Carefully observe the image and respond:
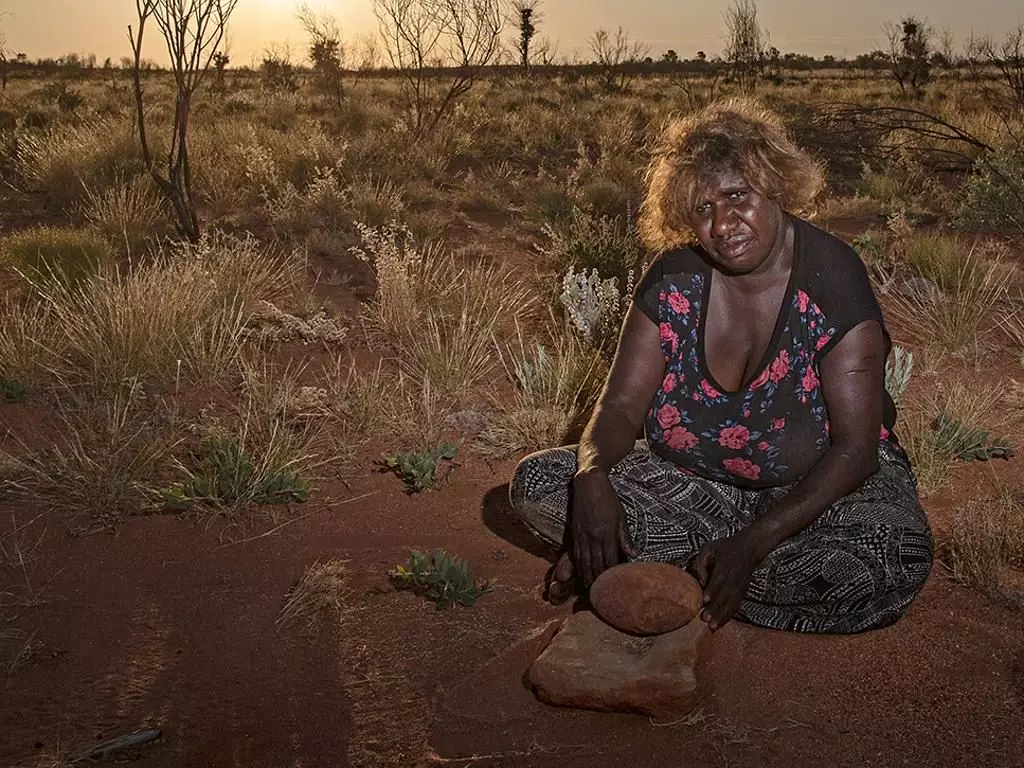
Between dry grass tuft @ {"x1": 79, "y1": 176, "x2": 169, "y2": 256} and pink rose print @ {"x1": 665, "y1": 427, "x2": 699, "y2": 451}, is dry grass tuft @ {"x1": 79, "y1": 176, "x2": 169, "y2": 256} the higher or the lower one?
the higher one

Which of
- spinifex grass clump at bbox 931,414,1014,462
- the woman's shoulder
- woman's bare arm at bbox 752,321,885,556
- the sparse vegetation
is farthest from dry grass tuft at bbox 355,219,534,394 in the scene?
woman's bare arm at bbox 752,321,885,556

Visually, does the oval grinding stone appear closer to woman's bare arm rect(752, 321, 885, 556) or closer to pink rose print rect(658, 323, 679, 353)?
woman's bare arm rect(752, 321, 885, 556)

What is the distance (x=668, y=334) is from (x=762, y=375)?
31 cm

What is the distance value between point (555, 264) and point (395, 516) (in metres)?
3.76

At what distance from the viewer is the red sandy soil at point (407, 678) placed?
2717mm

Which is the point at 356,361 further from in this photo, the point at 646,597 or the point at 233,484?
the point at 646,597

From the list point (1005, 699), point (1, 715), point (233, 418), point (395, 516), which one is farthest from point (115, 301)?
point (1005, 699)

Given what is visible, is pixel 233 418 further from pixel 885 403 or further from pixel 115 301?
pixel 885 403

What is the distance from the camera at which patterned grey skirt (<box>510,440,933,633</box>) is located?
2.97 meters

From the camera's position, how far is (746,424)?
3156 mm

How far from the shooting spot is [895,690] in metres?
2.94

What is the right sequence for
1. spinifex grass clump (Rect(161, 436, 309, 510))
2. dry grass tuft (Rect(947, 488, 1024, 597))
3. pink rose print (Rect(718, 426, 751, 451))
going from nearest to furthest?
pink rose print (Rect(718, 426, 751, 451)) → dry grass tuft (Rect(947, 488, 1024, 597)) → spinifex grass clump (Rect(161, 436, 309, 510))

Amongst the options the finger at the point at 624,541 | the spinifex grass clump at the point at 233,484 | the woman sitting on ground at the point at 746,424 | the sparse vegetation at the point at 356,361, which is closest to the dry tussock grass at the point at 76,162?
the sparse vegetation at the point at 356,361

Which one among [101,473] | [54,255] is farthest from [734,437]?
[54,255]
